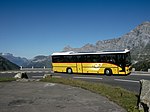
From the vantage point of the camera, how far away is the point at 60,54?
1446 inches

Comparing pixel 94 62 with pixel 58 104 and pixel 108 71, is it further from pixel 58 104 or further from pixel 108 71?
pixel 58 104

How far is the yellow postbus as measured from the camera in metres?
31.1

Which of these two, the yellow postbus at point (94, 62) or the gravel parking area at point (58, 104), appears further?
the yellow postbus at point (94, 62)

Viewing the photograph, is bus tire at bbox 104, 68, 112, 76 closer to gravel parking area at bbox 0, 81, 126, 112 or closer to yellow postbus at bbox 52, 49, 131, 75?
yellow postbus at bbox 52, 49, 131, 75

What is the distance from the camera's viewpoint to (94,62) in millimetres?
33094

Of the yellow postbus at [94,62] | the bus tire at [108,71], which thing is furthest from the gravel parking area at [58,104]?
the bus tire at [108,71]

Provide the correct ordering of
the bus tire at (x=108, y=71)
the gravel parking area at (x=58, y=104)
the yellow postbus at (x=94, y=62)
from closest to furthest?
the gravel parking area at (x=58, y=104), the yellow postbus at (x=94, y=62), the bus tire at (x=108, y=71)

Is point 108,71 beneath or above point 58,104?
above

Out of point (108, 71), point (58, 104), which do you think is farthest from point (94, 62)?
point (58, 104)

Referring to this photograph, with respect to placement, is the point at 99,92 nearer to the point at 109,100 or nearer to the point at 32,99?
the point at 109,100

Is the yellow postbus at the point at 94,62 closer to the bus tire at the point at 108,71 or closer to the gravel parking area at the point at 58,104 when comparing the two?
the bus tire at the point at 108,71

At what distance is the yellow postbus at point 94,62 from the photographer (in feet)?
102

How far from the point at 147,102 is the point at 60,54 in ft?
89.5

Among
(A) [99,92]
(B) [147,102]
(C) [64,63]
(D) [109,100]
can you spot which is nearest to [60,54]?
(C) [64,63]
